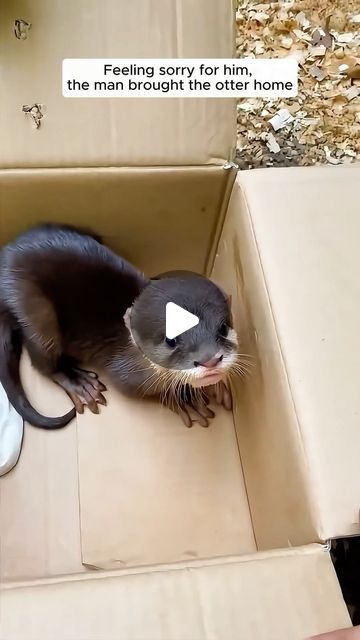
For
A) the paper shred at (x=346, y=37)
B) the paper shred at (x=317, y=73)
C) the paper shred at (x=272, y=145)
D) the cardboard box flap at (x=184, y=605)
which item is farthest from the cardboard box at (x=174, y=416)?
the paper shred at (x=346, y=37)

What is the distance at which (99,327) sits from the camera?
54.9 inches

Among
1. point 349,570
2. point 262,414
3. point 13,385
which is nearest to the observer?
point 262,414

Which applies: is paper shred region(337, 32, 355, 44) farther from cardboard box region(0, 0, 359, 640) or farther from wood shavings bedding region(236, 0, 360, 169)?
cardboard box region(0, 0, 359, 640)

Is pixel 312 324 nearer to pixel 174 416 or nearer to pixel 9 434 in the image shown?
pixel 174 416

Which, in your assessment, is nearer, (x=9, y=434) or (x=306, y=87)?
(x=9, y=434)

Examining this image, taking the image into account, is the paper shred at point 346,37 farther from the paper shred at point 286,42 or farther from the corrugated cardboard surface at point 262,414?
the corrugated cardboard surface at point 262,414

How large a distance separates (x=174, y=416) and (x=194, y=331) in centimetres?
33

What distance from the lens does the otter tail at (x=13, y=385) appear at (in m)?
1.37

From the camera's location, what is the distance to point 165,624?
76cm

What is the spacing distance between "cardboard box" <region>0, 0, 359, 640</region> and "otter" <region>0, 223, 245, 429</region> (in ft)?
0.14

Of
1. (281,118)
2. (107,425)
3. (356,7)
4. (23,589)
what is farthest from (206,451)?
(356,7)

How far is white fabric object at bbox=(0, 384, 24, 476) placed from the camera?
1326 millimetres

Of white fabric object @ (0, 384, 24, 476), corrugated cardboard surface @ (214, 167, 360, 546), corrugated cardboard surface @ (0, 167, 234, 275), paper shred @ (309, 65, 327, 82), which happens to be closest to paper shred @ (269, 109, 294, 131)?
paper shred @ (309, 65, 327, 82)

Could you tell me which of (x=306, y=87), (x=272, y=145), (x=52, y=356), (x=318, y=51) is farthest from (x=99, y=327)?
(x=318, y=51)
